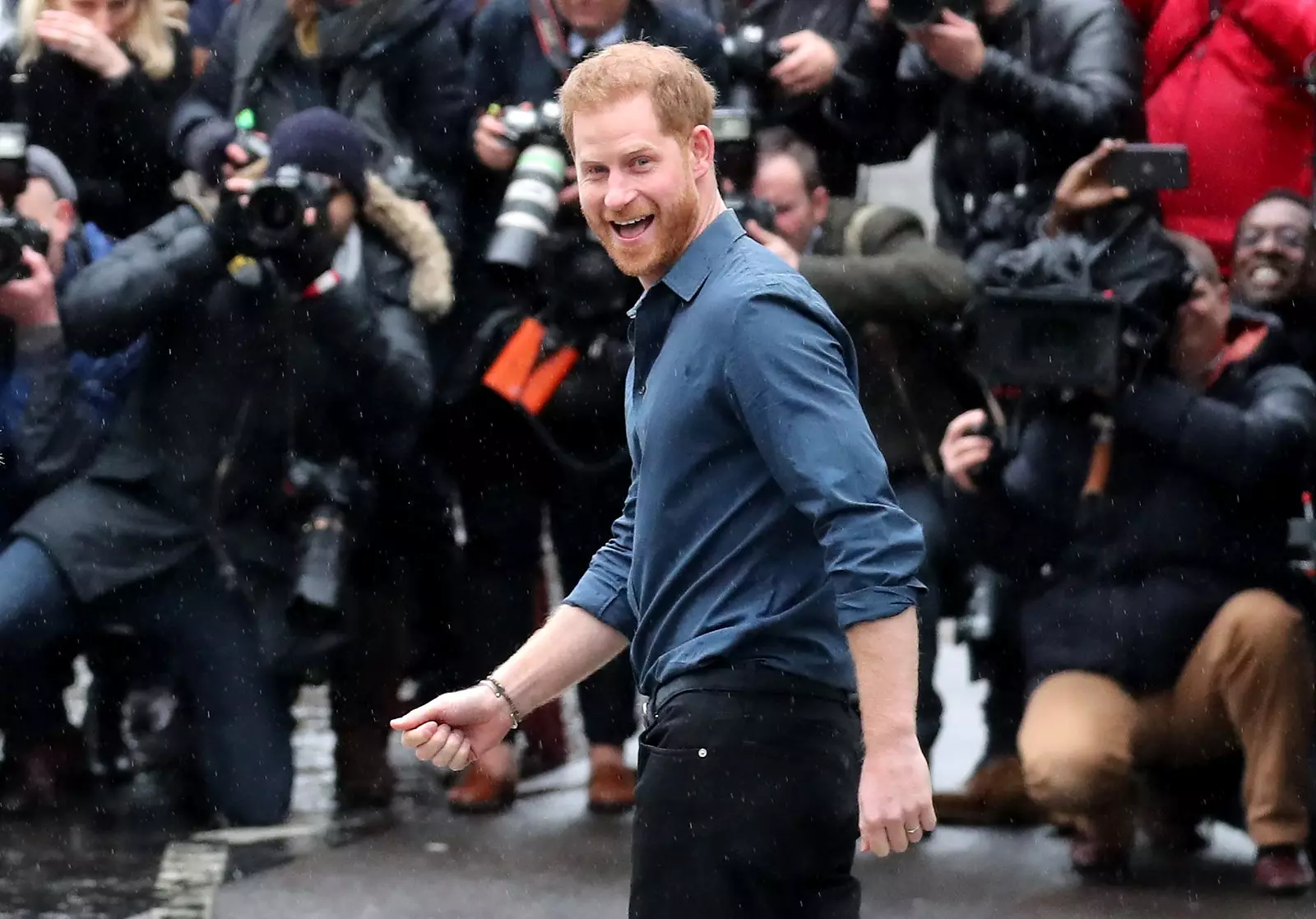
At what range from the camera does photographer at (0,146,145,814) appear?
6.16 meters

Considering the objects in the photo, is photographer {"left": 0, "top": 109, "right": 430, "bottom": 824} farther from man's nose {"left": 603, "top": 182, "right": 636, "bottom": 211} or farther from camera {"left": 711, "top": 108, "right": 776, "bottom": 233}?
man's nose {"left": 603, "top": 182, "right": 636, "bottom": 211}

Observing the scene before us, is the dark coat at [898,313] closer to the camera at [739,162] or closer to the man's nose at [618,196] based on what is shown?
the camera at [739,162]

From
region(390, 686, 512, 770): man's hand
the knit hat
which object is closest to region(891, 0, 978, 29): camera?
the knit hat

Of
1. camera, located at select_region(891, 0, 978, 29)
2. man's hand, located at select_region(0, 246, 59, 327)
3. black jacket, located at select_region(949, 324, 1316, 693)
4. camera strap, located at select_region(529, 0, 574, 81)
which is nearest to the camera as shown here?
black jacket, located at select_region(949, 324, 1316, 693)

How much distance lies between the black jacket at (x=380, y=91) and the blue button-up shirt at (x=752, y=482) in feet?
10.9

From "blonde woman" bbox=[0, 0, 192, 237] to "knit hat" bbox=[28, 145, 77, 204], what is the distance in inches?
8.2

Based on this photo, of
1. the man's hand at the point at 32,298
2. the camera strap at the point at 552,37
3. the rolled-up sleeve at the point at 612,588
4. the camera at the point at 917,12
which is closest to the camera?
the rolled-up sleeve at the point at 612,588

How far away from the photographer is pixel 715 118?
5934mm

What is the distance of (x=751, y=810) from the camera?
3.06m

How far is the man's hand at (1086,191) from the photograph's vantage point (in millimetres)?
5766

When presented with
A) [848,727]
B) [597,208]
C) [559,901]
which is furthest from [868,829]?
[559,901]

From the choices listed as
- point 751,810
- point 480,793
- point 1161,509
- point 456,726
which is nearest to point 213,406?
point 480,793

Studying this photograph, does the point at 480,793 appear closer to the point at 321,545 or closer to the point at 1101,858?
the point at 321,545

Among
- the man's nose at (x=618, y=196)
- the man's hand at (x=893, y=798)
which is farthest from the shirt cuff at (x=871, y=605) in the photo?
the man's nose at (x=618, y=196)
